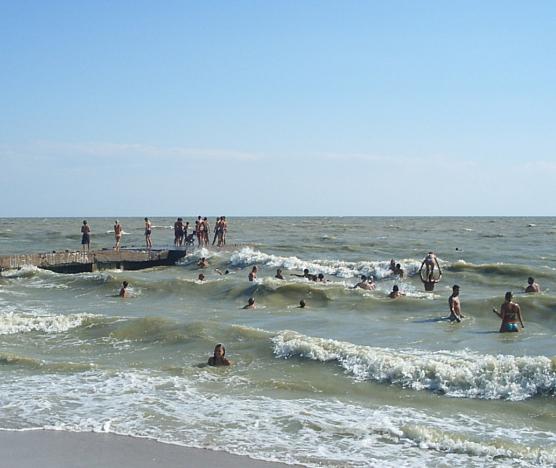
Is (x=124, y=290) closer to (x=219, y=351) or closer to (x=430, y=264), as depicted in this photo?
(x=430, y=264)

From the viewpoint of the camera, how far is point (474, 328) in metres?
18.4

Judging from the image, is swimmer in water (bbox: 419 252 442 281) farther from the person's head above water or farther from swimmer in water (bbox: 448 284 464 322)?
the person's head above water

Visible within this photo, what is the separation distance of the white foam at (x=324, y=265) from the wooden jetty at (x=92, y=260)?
9.99 ft

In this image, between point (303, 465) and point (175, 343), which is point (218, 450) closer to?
point (303, 465)

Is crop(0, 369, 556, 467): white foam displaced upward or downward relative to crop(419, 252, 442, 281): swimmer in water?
downward

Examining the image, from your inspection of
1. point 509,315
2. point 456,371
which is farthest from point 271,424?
point 509,315

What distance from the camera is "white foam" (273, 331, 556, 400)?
12188mm

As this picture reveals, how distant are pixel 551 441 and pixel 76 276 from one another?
75.5 ft

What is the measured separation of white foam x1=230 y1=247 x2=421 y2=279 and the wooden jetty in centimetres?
305

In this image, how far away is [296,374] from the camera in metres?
13.8

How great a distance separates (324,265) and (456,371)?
24.3 metres

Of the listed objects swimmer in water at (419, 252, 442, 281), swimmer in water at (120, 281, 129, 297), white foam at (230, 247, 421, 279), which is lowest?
swimmer in water at (120, 281, 129, 297)

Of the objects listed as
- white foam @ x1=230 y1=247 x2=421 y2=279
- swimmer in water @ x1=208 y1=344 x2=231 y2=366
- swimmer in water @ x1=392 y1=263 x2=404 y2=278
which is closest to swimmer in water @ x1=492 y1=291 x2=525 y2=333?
swimmer in water @ x1=208 y1=344 x2=231 y2=366

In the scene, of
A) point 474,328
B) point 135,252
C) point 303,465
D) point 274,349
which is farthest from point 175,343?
point 135,252
